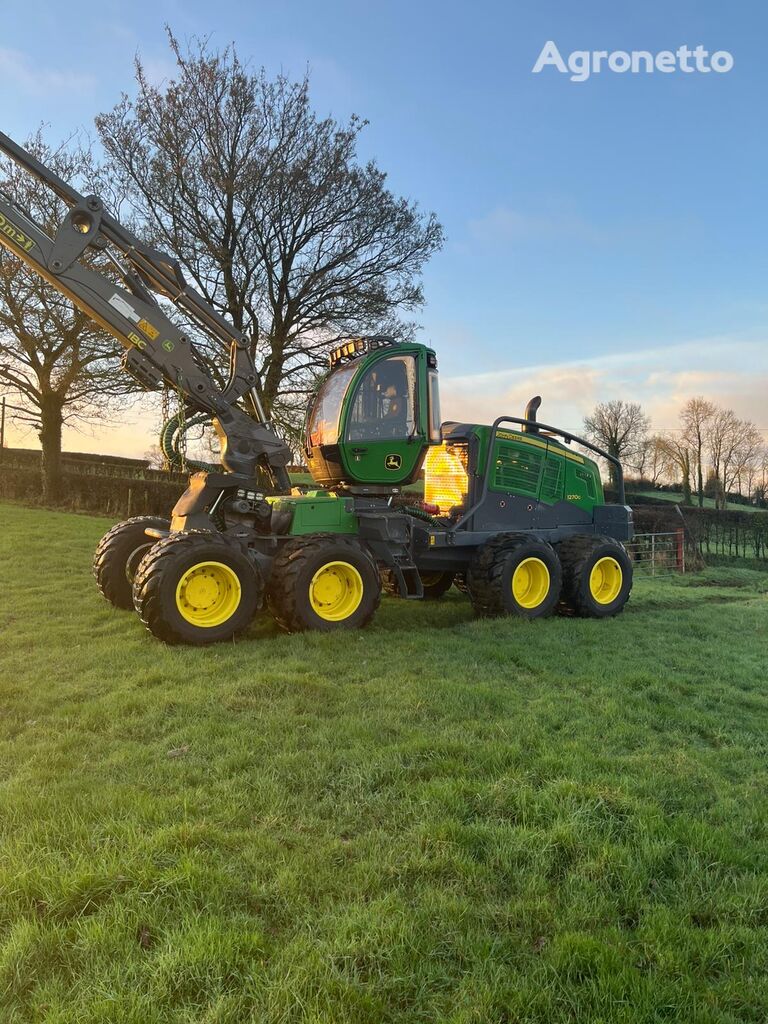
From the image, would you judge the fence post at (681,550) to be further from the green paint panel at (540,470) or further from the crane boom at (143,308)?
the crane boom at (143,308)

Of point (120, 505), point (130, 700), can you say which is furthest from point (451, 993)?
point (120, 505)

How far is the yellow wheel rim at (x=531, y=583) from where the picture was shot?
891cm

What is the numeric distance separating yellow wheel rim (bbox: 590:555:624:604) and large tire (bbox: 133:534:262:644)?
5185 mm

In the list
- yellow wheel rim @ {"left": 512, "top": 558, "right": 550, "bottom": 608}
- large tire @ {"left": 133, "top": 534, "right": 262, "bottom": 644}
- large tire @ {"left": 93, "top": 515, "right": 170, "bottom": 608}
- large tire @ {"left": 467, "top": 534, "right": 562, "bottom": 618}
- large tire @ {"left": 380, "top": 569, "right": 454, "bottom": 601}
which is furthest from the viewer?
large tire @ {"left": 380, "top": 569, "right": 454, "bottom": 601}

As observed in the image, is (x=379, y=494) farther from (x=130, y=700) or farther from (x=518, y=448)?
(x=130, y=700)

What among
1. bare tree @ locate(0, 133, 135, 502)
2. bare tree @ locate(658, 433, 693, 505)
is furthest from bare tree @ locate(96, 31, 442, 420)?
bare tree @ locate(658, 433, 693, 505)

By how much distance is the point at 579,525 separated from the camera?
10500 mm

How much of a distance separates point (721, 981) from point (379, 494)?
6.45 metres

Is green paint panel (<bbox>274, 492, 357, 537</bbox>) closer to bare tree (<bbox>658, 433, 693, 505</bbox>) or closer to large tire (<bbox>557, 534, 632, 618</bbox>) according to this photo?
large tire (<bbox>557, 534, 632, 618</bbox>)

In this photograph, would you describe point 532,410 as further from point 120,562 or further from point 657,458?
point 657,458

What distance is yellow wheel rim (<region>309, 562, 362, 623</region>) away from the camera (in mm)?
7359

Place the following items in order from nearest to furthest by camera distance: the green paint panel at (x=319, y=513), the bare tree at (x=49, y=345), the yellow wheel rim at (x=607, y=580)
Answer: the green paint panel at (x=319, y=513), the yellow wheel rim at (x=607, y=580), the bare tree at (x=49, y=345)

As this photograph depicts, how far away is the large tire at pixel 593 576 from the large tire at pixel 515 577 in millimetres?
438

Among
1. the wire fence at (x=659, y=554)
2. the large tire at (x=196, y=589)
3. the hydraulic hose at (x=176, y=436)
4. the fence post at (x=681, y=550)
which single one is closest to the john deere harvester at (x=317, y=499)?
the large tire at (x=196, y=589)
